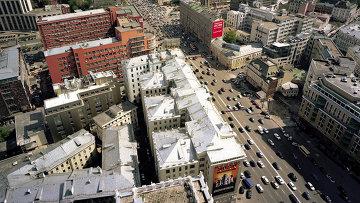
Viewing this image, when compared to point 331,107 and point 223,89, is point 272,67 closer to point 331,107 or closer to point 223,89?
point 223,89

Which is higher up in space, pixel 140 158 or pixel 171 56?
pixel 171 56

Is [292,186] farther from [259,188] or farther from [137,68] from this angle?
[137,68]

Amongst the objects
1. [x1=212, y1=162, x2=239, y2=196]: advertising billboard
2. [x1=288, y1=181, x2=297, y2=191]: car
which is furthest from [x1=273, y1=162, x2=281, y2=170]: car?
[x1=212, y1=162, x2=239, y2=196]: advertising billboard

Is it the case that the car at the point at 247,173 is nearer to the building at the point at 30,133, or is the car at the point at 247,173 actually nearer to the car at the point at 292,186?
the car at the point at 292,186

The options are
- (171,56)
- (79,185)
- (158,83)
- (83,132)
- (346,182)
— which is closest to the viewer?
(79,185)

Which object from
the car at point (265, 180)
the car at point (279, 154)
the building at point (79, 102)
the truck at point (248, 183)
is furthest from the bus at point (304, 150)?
the building at point (79, 102)

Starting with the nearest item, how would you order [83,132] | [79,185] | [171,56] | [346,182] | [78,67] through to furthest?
[79,185] → [346,182] → [83,132] → [171,56] → [78,67]

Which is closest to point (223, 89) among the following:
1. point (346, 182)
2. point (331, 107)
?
point (331, 107)
